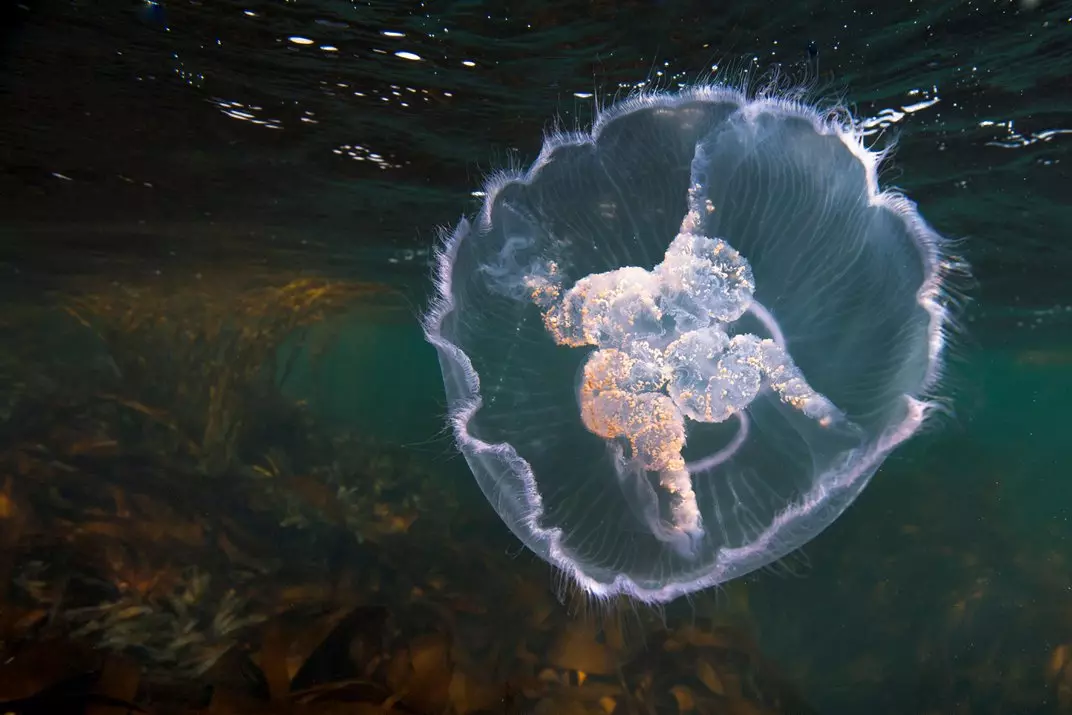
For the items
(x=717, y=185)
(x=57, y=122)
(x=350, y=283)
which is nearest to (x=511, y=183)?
(x=717, y=185)

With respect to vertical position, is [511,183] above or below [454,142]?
above

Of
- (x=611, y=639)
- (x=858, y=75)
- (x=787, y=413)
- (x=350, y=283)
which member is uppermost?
(x=858, y=75)

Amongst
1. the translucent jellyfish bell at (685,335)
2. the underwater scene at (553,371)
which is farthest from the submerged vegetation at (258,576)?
the translucent jellyfish bell at (685,335)

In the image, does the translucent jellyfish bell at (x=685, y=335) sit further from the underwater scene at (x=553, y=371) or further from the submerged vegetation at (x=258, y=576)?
the submerged vegetation at (x=258, y=576)

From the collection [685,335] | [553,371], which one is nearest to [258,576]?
[553,371]

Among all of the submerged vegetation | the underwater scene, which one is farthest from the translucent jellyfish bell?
the submerged vegetation

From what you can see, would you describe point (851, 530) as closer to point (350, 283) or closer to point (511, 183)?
point (511, 183)
